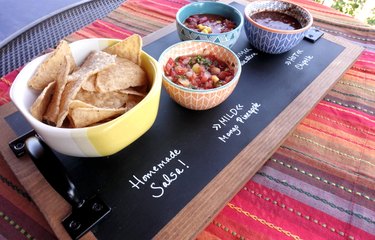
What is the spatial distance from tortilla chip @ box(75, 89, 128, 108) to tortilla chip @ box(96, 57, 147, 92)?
0.07 ft

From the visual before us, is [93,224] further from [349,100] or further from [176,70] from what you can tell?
[349,100]

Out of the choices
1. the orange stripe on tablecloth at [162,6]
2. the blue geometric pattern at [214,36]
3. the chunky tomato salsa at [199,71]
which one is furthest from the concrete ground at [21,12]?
the chunky tomato salsa at [199,71]

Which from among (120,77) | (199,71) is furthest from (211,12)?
(120,77)

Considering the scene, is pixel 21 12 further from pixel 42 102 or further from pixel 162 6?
pixel 42 102

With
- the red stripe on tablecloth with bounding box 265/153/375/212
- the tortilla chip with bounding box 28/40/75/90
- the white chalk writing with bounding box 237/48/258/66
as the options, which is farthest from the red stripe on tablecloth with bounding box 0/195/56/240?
the white chalk writing with bounding box 237/48/258/66

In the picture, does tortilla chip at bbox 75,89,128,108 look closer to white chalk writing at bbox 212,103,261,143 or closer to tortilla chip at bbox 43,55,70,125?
tortilla chip at bbox 43,55,70,125

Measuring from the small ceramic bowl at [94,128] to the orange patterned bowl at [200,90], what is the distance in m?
0.10

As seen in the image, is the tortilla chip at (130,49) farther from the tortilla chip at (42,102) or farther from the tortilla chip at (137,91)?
the tortilla chip at (42,102)

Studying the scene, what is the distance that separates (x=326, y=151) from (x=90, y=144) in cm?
66

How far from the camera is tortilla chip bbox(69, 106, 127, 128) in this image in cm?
62

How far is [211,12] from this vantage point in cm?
118

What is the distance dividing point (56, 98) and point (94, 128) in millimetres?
153

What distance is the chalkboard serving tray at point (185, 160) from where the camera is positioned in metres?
0.66

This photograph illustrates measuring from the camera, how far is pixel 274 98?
0.95 meters
